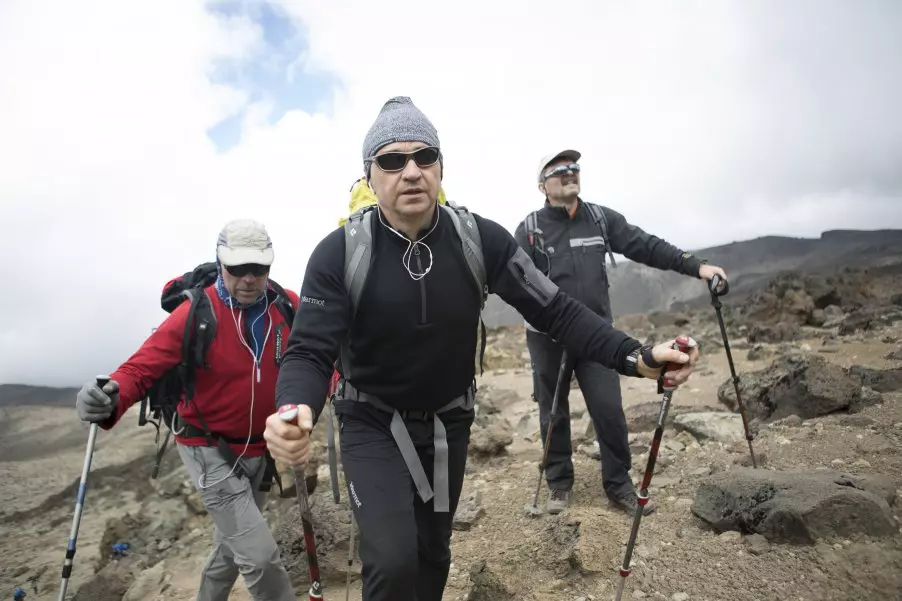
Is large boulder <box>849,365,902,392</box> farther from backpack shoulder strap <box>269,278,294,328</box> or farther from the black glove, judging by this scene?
the black glove

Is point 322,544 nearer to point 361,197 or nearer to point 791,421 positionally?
point 361,197

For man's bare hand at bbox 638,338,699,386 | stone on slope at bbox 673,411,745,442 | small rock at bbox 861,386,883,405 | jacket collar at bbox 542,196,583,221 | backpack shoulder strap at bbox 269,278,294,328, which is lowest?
stone on slope at bbox 673,411,745,442

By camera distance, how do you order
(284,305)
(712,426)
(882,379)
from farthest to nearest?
(882,379), (712,426), (284,305)

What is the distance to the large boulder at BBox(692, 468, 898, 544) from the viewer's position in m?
3.96

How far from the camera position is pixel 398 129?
126 inches

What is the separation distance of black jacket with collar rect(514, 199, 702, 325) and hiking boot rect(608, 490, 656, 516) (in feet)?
5.86

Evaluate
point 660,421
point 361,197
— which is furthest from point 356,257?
point 660,421

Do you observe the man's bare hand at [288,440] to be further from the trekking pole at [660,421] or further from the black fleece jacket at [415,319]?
the trekking pole at [660,421]

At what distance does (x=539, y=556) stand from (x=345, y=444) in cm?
277

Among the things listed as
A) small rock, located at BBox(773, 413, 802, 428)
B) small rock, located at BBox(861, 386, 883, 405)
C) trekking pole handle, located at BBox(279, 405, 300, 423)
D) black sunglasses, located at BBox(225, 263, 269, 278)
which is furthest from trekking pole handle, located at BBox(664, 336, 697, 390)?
small rock, located at BBox(861, 386, 883, 405)

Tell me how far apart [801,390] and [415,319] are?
6536 millimetres

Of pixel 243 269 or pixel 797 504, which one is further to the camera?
pixel 243 269

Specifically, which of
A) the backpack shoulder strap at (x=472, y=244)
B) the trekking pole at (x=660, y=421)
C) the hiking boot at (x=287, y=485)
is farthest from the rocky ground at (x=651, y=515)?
the backpack shoulder strap at (x=472, y=244)

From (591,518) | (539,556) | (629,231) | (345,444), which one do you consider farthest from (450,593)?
(629,231)
